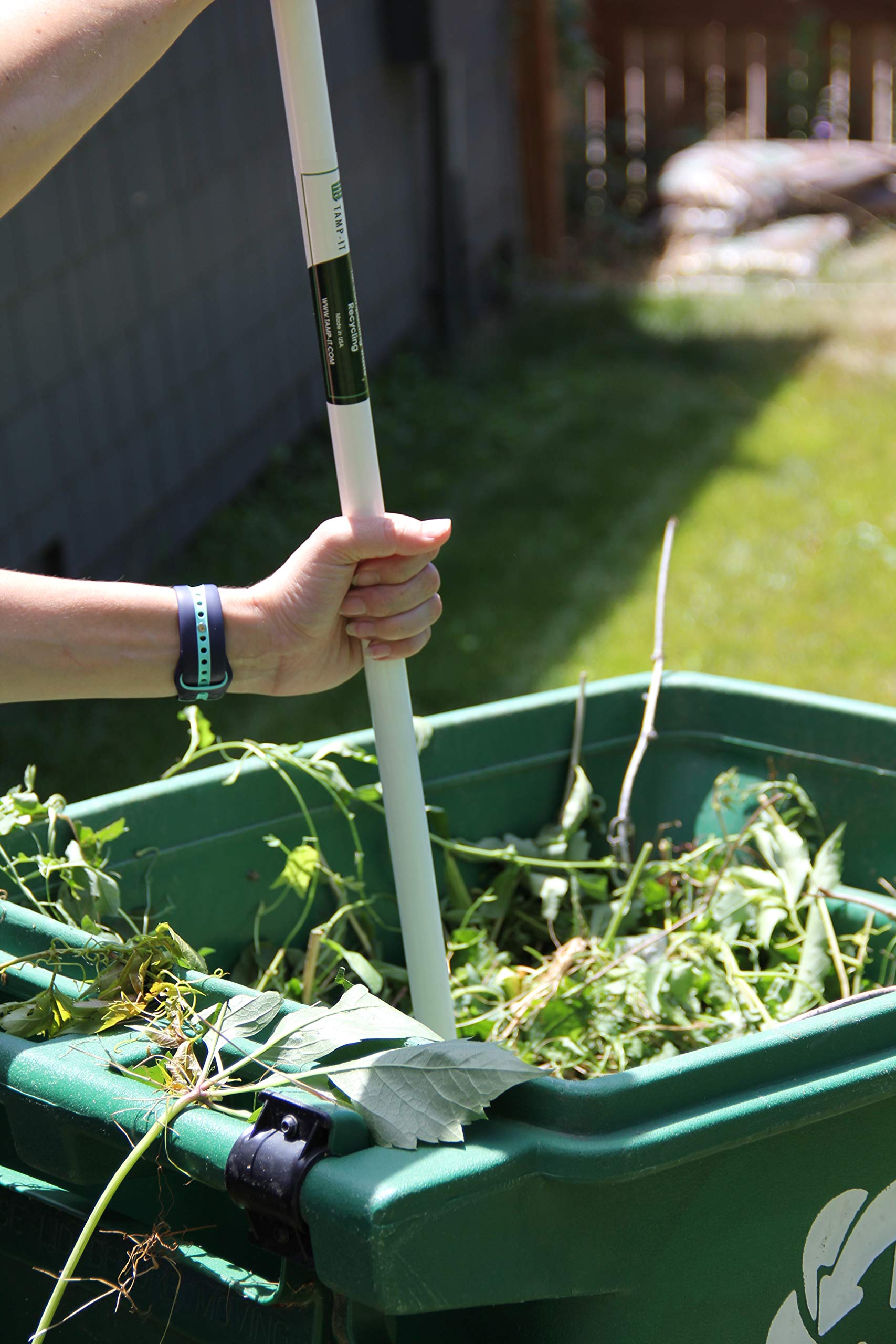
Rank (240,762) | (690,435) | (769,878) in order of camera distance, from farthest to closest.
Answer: (690,435), (769,878), (240,762)

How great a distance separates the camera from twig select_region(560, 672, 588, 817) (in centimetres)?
180

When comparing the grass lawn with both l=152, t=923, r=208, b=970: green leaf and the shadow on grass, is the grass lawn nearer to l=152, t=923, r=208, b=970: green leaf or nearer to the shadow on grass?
the shadow on grass

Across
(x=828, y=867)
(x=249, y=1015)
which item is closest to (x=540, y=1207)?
(x=249, y=1015)

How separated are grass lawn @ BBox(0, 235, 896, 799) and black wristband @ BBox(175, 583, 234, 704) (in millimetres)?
1837

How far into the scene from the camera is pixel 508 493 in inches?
182

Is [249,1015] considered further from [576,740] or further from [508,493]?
[508,493]

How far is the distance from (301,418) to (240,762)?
12.1ft

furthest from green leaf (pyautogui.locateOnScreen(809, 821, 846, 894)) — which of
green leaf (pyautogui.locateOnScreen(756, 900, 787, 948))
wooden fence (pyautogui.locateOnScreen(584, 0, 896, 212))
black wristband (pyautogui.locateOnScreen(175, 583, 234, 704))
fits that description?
wooden fence (pyautogui.locateOnScreen(584, 0, 896, 212))

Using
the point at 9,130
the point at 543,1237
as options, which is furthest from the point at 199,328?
the point at 543,1237

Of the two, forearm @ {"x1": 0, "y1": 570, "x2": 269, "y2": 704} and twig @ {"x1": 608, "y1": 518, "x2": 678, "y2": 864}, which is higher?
forearm @ {"x1": 0, "y1": 570, "x2": 269, "y2": 704}

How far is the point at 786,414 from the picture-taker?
17.0ft

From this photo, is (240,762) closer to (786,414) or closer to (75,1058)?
(75,1058)

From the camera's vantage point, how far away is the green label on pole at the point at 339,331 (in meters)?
1.21

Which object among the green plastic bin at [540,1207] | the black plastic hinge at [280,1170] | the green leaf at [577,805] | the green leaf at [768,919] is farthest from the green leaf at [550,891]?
the black plastic hinge at [280,1170]
